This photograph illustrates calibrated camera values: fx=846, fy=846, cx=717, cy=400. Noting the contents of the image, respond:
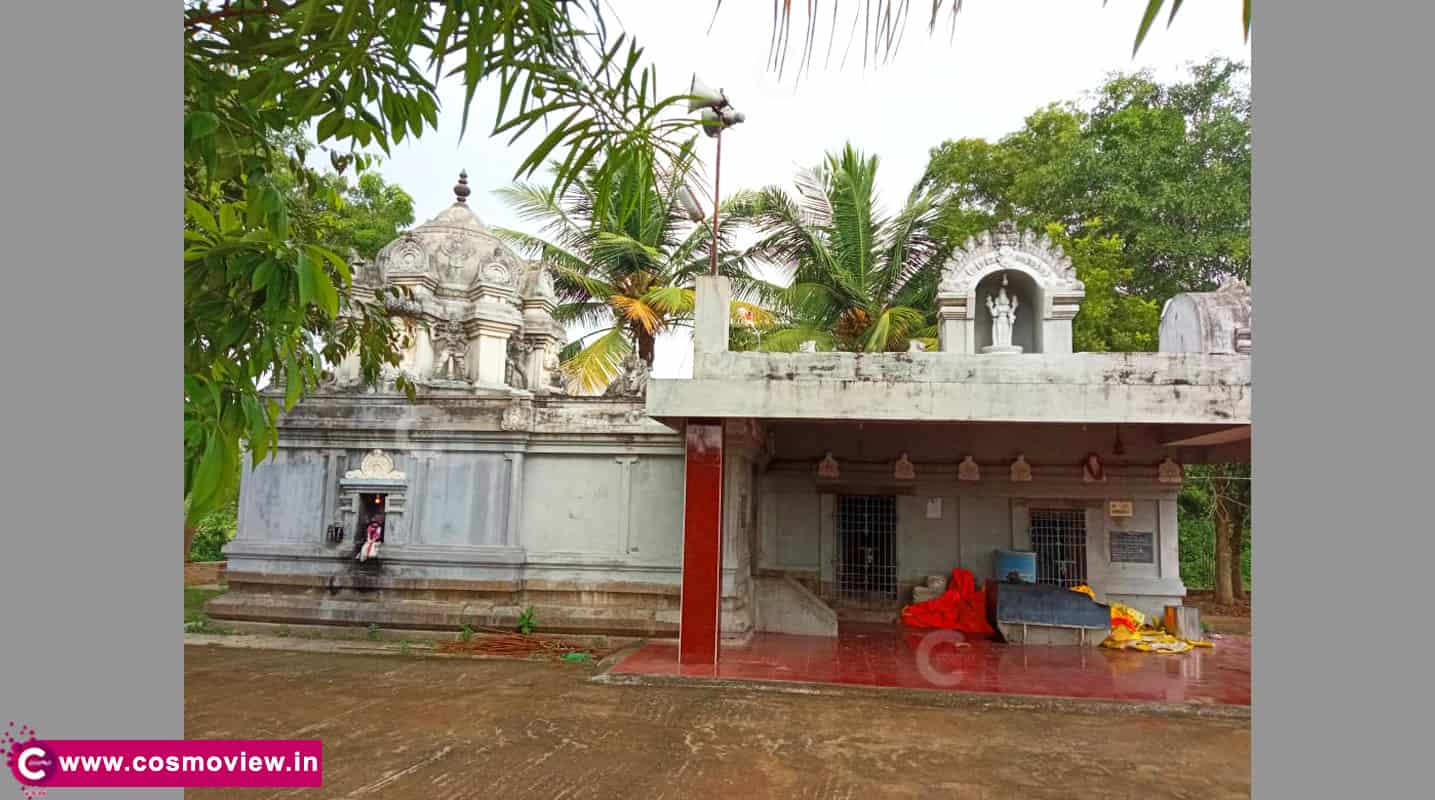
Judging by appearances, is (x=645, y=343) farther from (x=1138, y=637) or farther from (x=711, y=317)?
(x=1138, y=637)

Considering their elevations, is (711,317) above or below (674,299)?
below

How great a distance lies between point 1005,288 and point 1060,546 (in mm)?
3977

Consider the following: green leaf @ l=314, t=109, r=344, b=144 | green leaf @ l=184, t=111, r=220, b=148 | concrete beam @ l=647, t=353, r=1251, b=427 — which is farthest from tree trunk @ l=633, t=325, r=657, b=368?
green leaf @ l=184, t=111, r=220, b=148

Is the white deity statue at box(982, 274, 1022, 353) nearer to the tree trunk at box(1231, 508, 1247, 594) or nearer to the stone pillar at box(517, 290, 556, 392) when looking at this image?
the stone pillar at box(517, 290, 556, 392)

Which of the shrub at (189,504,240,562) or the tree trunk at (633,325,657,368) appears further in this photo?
the shrub at (189,504,240,562)

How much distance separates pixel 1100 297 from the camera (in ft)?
49.0

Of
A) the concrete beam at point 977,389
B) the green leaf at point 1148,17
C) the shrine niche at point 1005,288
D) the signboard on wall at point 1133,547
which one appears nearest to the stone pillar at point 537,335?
the concrete beam at point 977,389

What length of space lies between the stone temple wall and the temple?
28mm

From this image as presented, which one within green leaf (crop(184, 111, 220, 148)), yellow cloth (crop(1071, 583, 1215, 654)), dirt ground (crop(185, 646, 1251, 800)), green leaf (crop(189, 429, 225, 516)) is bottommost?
yellow cloth (crop(1071, 583, 1215, 654))

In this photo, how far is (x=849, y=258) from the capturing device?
1650 cm

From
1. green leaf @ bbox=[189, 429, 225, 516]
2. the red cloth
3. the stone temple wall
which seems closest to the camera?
green leaf @ bbox=[189, 429, 225, 516]

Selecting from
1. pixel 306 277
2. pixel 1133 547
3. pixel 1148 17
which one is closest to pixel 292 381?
pixel 306 277

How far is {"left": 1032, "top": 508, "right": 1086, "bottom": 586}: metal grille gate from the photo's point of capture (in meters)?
12.4
